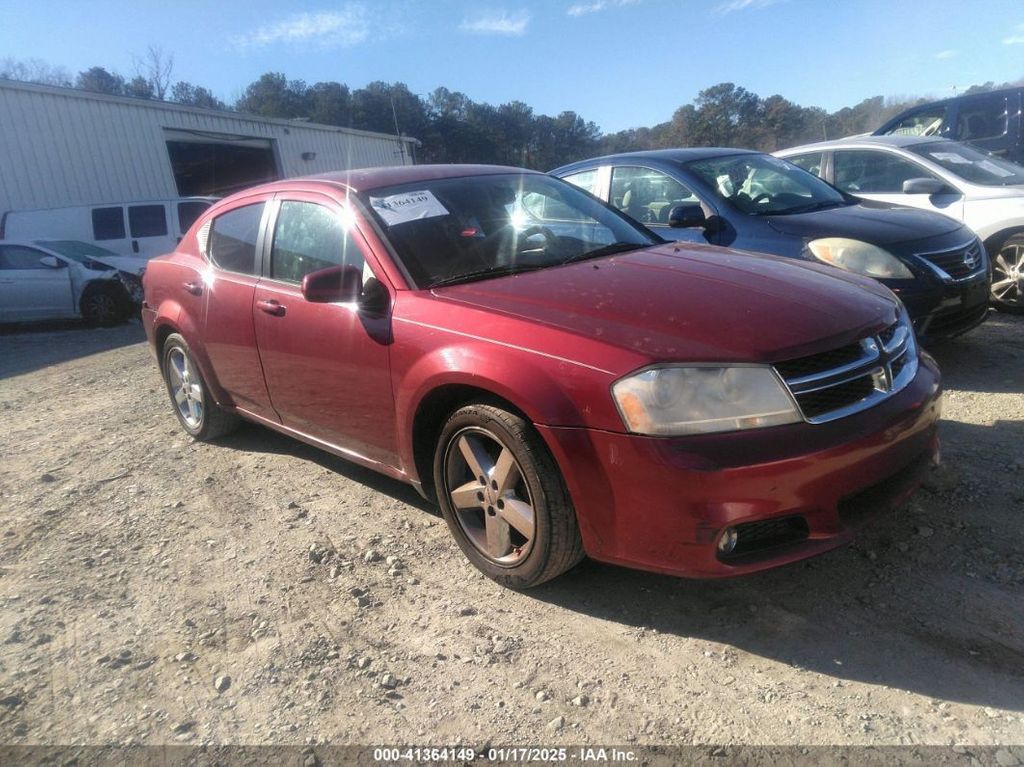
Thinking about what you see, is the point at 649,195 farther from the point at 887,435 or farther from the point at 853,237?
the point at 887,435

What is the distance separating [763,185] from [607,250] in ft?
8.83

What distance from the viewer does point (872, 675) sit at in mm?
2293

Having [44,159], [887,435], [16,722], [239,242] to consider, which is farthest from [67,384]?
[44,159]

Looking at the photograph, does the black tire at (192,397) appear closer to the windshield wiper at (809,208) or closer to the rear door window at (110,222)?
the windshield wiper at (809,208)

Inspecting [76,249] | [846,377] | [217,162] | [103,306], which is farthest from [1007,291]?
[217,162]

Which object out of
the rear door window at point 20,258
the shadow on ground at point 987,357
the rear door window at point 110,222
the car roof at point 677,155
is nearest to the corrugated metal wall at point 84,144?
the rear door window at point 110,222

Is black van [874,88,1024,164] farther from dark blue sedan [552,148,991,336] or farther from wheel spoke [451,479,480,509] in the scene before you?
wheel spoke [451,479,480,509]

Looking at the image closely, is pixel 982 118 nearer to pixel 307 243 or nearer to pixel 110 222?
pixel 307 243

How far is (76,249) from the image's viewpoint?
464 inches

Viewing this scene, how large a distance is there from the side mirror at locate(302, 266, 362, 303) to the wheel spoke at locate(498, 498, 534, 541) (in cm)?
112

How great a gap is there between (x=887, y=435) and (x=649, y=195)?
3584 mm

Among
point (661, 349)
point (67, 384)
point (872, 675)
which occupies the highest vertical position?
point (661, 349)

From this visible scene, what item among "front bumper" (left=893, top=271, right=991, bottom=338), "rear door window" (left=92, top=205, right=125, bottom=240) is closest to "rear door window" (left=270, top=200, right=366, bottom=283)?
"front bumper" (left=893, top=271, right=991, bottom=338)

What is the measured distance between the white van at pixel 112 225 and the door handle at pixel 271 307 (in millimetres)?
10847
